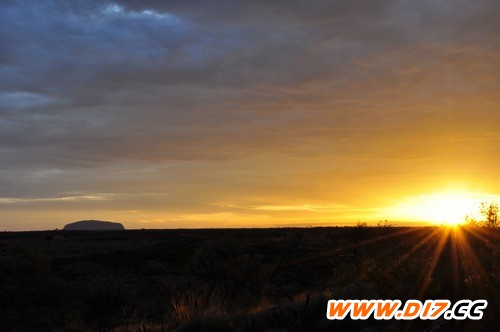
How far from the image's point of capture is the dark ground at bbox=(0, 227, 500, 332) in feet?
27.9

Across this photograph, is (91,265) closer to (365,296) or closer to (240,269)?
(240,269)

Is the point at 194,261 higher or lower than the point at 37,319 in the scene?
higher

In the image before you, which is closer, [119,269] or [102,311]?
[102,311]

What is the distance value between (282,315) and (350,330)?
1.67 meters

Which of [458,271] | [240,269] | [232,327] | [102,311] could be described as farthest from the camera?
[240,269]

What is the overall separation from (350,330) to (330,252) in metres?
53.0

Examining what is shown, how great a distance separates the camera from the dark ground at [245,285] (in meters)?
8.51

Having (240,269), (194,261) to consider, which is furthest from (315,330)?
(194,261)

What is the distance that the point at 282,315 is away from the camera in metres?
8.77

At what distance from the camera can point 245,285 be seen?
29062 mm

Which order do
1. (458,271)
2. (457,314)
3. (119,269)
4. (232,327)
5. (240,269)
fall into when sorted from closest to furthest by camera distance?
(457,314), (232,327), (458,271), (240,269), (119,269)

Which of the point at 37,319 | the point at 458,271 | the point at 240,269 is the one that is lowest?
the point at 37,319

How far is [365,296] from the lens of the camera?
8.91m

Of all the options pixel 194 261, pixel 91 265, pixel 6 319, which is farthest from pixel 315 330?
pixel 91 265
